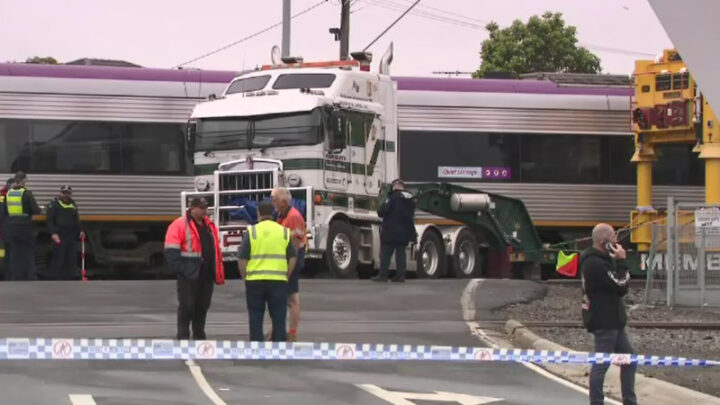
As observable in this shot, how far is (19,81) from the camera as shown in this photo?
25.3m

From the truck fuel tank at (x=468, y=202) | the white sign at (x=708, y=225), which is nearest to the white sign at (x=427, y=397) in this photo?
the white sign at (x=708, y=225)

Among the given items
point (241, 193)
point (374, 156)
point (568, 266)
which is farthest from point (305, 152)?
point (568, 266)

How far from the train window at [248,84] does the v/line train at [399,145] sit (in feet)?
6.82

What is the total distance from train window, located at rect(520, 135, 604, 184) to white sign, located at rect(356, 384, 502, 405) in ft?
53.2

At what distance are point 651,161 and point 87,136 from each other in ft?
37.3

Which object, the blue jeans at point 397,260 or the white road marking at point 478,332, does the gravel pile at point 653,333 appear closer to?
the white road marking at point 478,332

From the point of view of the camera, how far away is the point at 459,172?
27.3 m

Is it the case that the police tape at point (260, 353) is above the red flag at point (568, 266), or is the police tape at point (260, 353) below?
below

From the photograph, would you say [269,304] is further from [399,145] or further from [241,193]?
[399,145]

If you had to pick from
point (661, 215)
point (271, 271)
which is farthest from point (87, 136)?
point (271, 271)

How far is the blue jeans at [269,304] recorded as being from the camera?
519 inches

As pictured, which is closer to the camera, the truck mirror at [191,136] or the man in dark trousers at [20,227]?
the man in dark trousers at [20,227]

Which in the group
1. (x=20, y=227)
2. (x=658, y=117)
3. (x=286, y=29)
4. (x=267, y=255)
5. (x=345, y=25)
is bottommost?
(x=267, y=255)

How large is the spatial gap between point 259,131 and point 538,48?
124ft
